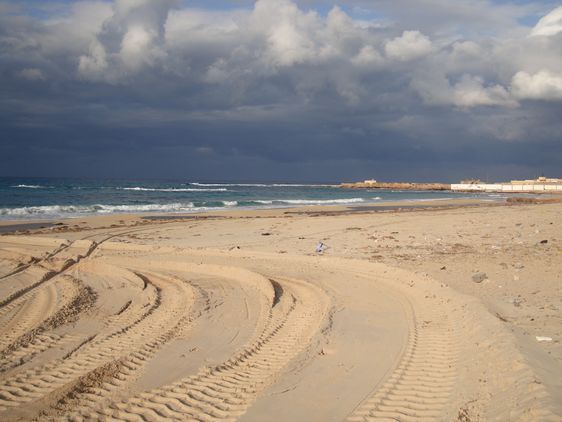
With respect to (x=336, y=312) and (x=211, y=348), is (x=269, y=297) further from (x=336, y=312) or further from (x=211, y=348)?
(x=211, y=348)

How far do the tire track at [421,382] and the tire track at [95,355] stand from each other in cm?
263

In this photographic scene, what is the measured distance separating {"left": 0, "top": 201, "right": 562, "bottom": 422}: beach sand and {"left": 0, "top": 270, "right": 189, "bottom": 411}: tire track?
0.07 ft

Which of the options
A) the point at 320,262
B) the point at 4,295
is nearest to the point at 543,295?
the point at 320,262

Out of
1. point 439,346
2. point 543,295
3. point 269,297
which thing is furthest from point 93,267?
point 543,295

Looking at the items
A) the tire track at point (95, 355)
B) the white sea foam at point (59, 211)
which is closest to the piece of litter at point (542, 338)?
the tire track at point (95, 355)

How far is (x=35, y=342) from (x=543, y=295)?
742 centimetres

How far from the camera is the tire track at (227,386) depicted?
4.03 m

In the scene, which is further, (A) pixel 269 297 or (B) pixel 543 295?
(A) pixel 269 297

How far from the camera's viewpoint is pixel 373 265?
10688 mm

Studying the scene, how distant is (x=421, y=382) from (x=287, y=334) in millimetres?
2072

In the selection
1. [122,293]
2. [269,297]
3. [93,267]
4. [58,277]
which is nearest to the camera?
[269,297]

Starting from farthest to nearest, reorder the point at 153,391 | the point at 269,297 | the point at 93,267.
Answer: the point at 93,267, the point at 269,297, the point at 153,391

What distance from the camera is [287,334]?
6211 mm

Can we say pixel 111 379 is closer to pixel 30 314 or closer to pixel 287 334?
pixel 287 334
